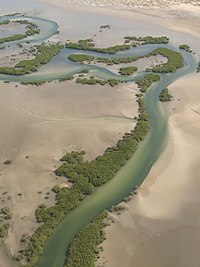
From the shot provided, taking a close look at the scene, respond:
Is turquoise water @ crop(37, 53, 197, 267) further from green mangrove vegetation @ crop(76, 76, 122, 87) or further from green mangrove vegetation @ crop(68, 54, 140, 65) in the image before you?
green mangrove vegetation @ crop(68, 54, 140, 65)

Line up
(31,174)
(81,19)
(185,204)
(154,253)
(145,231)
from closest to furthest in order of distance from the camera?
1. (154,253)
2. (145,231)
3. (185,204)
4. (31,174)
5. (81,19)

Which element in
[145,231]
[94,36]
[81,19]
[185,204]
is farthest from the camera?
[81,19]

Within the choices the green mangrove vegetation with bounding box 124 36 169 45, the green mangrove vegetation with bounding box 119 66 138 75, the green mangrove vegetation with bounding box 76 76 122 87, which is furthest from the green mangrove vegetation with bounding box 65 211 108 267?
the green mangrove vegetation with bounding box 124 36 169 45

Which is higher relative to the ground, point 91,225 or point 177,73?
point 177,73

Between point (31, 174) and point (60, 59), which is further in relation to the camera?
point (60, 59)

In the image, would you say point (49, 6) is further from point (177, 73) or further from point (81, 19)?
point (177, 73)

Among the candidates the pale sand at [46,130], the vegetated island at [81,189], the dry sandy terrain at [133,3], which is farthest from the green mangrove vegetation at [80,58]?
the dry sandy terrain at [133,3]

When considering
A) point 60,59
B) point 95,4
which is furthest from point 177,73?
point 95,4
